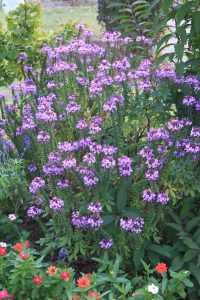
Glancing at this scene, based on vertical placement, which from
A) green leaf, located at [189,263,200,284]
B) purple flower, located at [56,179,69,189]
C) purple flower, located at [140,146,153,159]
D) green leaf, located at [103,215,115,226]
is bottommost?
green leaf, located at [189,263,200,284]

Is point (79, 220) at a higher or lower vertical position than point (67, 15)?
lower

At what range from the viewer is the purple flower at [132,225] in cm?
264

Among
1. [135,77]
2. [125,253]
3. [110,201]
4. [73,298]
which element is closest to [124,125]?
[135,77]

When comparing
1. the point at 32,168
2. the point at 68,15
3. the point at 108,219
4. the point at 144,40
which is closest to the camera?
the point at 108,219

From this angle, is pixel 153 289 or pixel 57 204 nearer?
pixel 153 289

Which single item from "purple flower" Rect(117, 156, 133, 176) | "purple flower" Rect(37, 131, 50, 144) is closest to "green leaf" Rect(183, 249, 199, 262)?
"purple flower" Rect(117, 156, 133, 176)

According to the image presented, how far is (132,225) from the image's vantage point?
2652 mm

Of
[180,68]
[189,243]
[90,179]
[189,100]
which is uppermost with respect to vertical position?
[180,68]

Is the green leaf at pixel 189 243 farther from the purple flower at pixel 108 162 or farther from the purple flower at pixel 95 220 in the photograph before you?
the purple flower at pixel 108 162

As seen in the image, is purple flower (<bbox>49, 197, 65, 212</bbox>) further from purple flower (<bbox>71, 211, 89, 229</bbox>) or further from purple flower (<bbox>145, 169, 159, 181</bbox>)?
purple flower (<bbox>145, 169, 159, 181</bbox>)

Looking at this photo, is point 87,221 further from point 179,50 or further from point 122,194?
point 179,50

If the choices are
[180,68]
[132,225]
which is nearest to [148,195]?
[132,225]

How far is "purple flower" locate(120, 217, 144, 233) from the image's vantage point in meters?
2.64

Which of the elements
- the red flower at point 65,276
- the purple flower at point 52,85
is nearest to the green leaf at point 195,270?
the red flower at point 65,276
